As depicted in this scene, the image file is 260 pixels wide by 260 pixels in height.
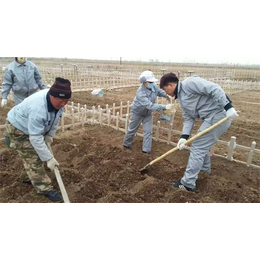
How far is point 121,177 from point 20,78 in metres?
2.80

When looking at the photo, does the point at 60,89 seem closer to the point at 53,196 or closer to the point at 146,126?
the point at 53,196

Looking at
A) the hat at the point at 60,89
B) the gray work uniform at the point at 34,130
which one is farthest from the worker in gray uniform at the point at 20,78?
the hat at the point at 60,89

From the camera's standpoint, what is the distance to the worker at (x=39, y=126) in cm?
253

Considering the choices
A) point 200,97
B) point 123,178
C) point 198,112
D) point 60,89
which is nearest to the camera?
point 60,89

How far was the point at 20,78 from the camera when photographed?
4.50m

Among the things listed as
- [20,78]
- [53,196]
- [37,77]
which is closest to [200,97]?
[53,196]

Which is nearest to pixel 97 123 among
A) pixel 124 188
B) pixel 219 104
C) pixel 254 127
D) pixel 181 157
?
pixel 181 157

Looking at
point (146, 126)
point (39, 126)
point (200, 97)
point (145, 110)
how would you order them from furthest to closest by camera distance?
1. point (146, 126)
2. point (145, 110)
3. point (200, 97)
4. point (39, 126)

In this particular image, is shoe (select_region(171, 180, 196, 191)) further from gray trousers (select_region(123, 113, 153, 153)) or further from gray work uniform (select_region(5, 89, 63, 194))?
gray work uniform (select_region(5, 89, 63, 194))

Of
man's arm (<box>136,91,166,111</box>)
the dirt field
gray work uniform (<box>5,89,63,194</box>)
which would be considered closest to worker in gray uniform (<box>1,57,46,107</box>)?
the dirt field

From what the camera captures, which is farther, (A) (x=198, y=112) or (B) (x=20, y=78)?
→ (B) (x=20, y=78)

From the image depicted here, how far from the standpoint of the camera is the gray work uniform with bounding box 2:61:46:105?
443cm

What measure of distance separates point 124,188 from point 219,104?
179 cm

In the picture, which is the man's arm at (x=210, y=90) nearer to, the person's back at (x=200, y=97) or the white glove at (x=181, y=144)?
the person's back at (x=200, y=97)
